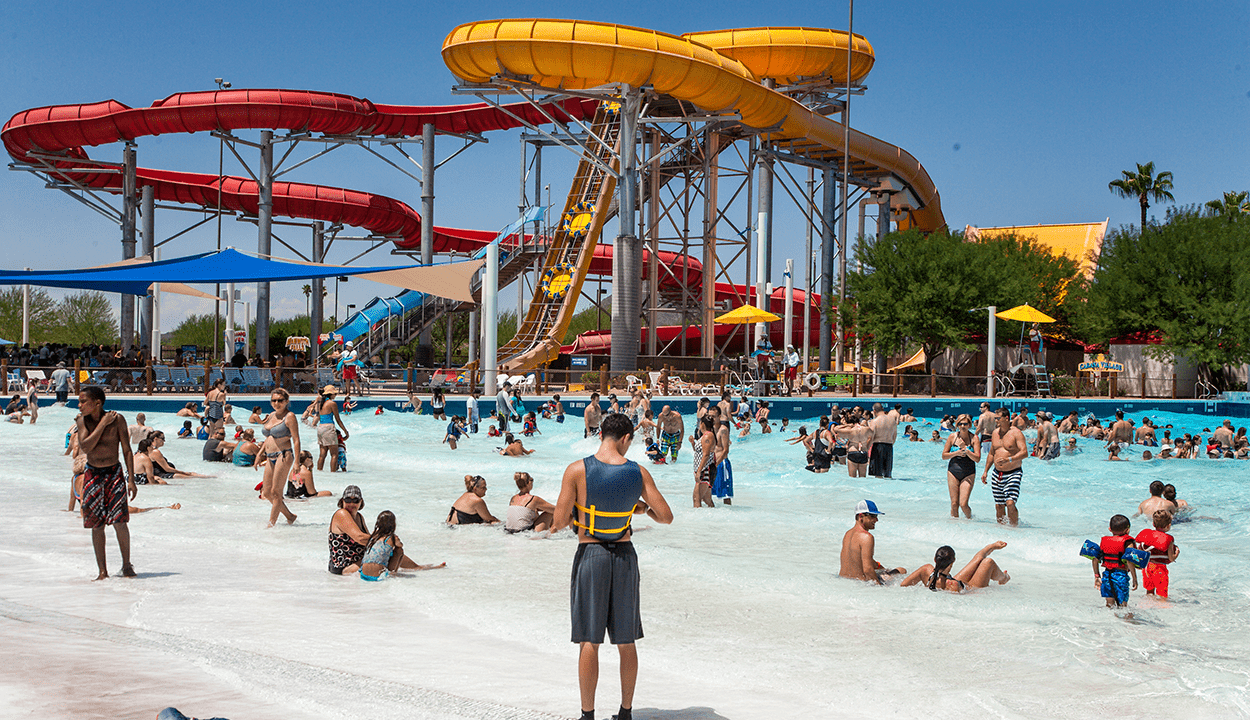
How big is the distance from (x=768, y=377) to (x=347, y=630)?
2225cm

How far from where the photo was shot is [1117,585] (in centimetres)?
746

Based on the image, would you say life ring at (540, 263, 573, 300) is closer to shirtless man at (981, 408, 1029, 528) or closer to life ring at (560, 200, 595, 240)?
life ring at (560, 200, 595, 240)

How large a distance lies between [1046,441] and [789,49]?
1454cm

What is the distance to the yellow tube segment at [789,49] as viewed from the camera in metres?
28.8

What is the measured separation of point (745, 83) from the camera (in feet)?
83.1

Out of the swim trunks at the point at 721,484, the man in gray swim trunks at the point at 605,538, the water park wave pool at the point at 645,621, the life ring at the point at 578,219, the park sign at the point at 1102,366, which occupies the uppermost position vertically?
the life ring at the point at 578,219

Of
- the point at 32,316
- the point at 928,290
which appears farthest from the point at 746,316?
the point at 32,316

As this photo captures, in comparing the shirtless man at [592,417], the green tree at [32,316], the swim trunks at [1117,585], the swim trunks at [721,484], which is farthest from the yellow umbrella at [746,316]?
the green tree at [32,316]

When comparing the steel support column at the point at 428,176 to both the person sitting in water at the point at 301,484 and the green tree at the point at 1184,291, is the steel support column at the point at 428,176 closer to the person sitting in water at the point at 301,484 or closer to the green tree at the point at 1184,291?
the person sitting in water at the point at 301,484

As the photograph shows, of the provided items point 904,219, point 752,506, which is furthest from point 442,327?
point 752,506

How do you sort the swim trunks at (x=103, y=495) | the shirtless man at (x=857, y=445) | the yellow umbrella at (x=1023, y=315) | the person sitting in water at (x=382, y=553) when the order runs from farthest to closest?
1. the yellow umbrella at (x=1023, y=315)
2. the shirtless man at (x=857, y=445)
3. the person sitting in water at (x=382, y=553)
4. the swim trunks at (x=103, y=495)

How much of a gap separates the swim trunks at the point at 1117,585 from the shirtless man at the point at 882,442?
28.5 feet

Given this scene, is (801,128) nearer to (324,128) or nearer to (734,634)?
(324,128)

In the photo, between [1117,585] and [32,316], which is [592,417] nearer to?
[1117,585]
